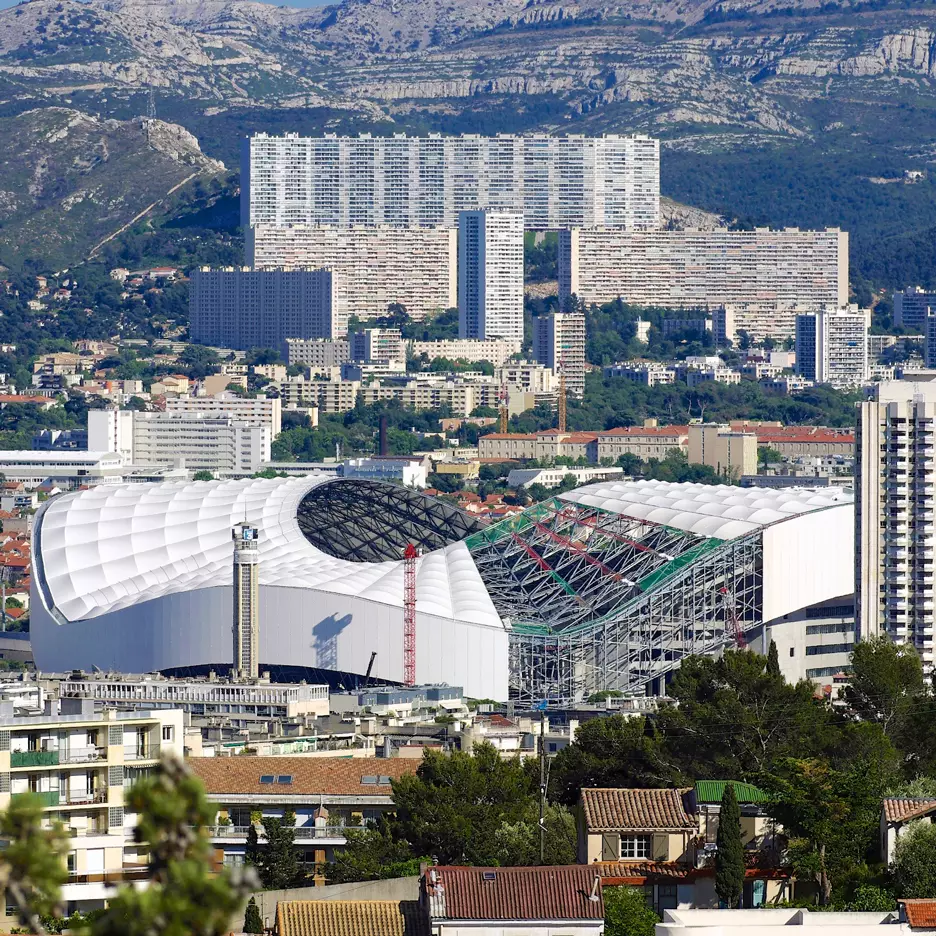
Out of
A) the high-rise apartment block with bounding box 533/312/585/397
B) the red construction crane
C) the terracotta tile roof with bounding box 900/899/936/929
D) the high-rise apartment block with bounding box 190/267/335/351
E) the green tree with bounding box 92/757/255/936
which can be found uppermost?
the high-rise apartment block with bounding box 190/267/335/351

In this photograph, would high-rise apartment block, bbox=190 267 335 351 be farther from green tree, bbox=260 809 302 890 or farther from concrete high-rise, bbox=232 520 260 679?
green tree, bbox=260 809 302 890

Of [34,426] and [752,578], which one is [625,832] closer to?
[752,578]

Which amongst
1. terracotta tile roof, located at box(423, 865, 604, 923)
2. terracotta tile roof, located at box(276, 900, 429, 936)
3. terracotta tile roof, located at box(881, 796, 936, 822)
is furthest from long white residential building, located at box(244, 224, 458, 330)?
terracotta tile roof, located at box(423, 865, 604, 923)

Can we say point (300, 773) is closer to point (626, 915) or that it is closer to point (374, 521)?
point (626, 915)

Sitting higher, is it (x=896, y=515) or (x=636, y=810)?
(x=896, y=515)

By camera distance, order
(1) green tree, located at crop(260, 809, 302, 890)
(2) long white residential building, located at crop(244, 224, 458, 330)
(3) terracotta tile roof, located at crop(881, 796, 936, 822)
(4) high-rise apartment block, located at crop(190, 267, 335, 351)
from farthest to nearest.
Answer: (2) long white residential building, located at crop(244, 224, 458, 330) < (4) high-rise apartment block, located at crop(190, 267, 335, 351) < (1) green tree, located at crop(260, 809, 302, 890) < (3) terracotta tile roof, located at crop(881, 796, 936, 822)

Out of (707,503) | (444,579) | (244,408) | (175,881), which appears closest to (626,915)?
(175,881)

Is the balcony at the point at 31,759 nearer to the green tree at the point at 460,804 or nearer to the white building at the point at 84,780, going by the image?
the white building at the point at 84,780
